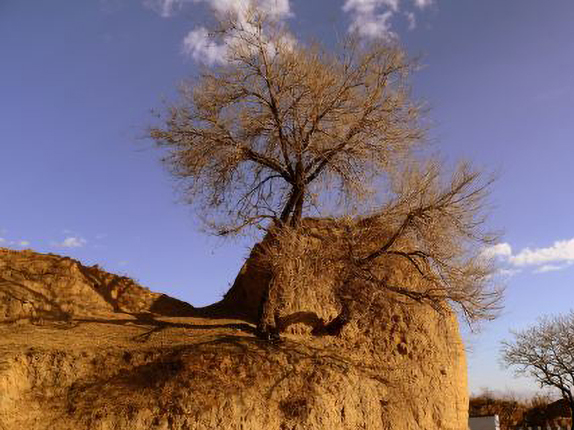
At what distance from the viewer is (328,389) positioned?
47.6ft

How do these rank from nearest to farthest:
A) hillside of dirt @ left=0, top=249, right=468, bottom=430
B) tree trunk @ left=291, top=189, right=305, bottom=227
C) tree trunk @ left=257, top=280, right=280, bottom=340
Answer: hillside of dirt @ left=0, top=249, right=468, bottom=430, tree trunk @ left=257, top=280, right=280, bottom=340, tree trunk @ left=291, top=189, right=305, bottom=227

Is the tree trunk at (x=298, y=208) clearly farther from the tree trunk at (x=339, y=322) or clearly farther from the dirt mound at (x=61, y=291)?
the dirt mound at (x=61, y=291)

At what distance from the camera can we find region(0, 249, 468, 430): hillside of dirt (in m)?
12.4

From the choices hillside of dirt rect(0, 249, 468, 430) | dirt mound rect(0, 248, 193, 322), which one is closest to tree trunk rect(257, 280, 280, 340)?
hillside of dirt rect(0, 249, 468, 430)

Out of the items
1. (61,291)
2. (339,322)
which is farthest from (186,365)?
(339,322)

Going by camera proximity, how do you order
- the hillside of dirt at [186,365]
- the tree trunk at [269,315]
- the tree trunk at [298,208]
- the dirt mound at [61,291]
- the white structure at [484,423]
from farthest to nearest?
the white structure at [484,423], the tree trunk at [298,208], the tree trunk at [269,315], the dirt mound at [61,291], the hillside of dirt at [186,365]

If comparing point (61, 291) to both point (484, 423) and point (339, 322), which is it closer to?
point (339, 322)

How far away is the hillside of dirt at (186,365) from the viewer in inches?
486

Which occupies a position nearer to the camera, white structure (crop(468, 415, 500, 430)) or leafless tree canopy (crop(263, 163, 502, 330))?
leafless tree canopy (crop(263, 163, 502, 330))

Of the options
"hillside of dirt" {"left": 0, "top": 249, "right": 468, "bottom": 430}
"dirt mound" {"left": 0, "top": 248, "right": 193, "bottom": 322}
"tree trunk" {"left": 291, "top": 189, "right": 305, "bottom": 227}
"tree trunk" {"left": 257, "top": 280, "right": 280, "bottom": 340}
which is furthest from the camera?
"tree trunk" {"left": 291, "top": 189, "right": 305, "bottom": 227}

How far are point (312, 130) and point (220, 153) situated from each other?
2.71 meters

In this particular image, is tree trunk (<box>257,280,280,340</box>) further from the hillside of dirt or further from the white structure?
the white structure

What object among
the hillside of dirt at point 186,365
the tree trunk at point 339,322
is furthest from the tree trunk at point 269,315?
the tree trunk at point 339,322

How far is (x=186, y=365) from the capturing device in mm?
13492
